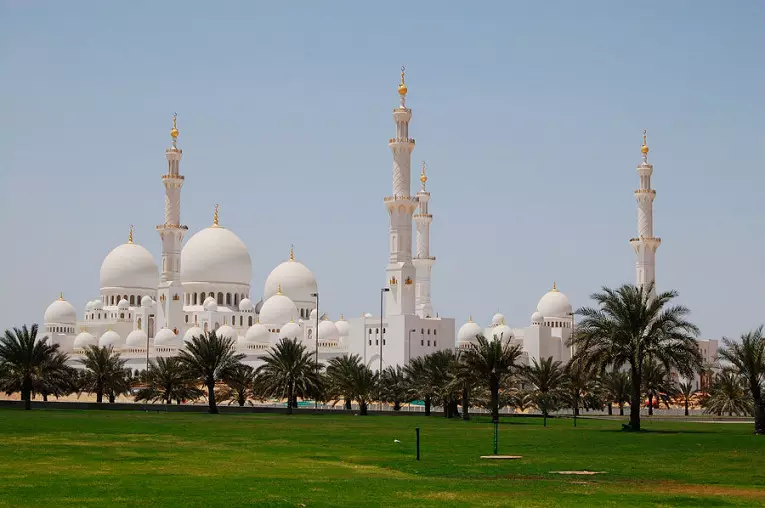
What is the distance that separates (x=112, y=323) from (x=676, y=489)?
90697 millimetres

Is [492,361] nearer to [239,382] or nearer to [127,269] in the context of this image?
[239,382]

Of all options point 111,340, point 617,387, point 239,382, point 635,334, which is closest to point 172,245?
point 111,340

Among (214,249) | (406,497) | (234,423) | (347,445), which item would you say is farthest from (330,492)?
(214,249)

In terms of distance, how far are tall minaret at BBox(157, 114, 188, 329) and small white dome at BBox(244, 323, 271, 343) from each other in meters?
6.20

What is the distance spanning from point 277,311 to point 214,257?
8.74m

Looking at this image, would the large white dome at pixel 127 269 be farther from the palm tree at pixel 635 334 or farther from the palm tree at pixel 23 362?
the palm tree at pixel 635 334

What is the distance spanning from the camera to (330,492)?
1720 cm

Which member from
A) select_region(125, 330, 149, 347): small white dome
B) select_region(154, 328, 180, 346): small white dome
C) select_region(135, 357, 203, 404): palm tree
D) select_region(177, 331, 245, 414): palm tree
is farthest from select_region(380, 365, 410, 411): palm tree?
select_region(125, 330, 149, 347): small white dome

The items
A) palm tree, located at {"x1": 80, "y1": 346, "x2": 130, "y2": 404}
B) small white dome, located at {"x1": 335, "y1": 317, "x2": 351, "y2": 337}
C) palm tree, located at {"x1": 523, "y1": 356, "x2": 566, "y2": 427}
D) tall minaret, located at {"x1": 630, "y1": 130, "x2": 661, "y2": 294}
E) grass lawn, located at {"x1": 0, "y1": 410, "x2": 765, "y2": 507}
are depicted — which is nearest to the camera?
grass lawn, located at {"x1": 0, "y1": 410, "x2": 765, "y2": 507}

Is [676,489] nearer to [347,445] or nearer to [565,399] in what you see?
[347,445]

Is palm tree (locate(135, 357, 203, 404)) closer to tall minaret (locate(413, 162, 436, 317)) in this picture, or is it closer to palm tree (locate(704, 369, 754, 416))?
palm tree (locate(704, 369, 754, 416))

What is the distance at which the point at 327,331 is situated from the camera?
303ft

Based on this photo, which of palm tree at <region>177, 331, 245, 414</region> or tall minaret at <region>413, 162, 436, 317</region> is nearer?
palm tree at <region>177, 331, 245, 414</region>

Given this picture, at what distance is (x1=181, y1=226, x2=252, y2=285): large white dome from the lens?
102m
